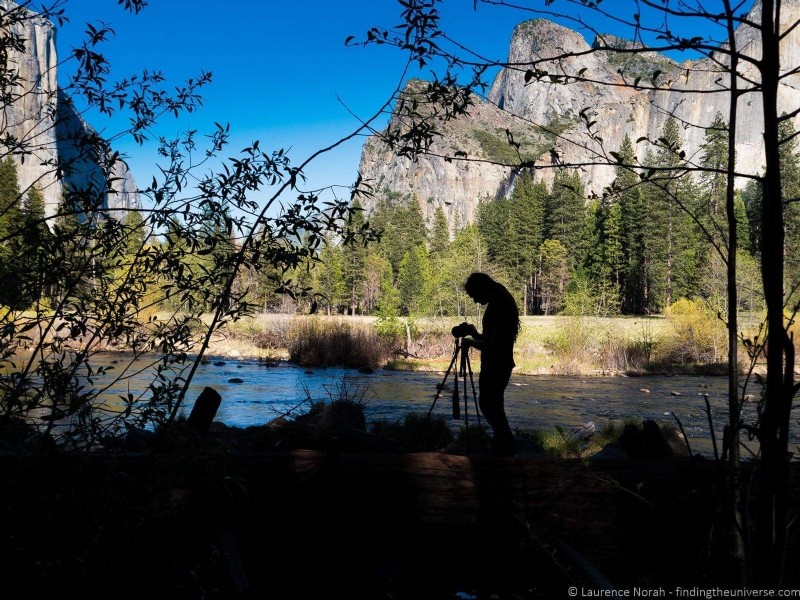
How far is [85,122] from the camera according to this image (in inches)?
145

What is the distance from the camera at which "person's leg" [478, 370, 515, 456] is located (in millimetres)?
5082

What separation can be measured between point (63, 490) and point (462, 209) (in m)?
151

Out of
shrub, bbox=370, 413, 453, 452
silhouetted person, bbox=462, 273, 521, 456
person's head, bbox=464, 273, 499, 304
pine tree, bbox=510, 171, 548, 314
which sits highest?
pine tree, bbox=510, 171, 548, 314

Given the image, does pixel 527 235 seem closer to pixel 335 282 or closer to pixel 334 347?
pixel 335 282

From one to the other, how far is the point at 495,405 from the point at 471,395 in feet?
31.2

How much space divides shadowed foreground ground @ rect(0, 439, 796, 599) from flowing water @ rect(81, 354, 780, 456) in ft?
19.7

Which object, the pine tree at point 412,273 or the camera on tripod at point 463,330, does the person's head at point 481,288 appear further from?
the pine tree at point 412,273

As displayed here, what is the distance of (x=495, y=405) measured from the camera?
5.18 m

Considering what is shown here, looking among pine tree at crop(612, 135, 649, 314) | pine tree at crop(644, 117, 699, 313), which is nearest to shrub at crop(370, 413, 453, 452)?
pine tree at crop(644, 117, 699, 313)

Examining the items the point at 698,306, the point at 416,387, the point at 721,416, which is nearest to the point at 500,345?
the point at 721,416

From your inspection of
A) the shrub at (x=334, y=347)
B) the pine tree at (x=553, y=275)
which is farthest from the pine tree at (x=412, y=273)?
the shrub at (x=334, y=347)

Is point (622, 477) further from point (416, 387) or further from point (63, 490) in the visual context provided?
point (416, 387)

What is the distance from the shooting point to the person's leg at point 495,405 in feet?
16.7

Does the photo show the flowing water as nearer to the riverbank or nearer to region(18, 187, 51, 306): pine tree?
the riverbank
